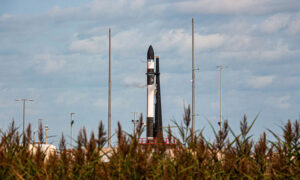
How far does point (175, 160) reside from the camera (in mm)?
6988

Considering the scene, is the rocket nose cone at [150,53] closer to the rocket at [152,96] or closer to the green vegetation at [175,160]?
the rocket at [152,96]

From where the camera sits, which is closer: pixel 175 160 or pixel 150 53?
pixel 175 160

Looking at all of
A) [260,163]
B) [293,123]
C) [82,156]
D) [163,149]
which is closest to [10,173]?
[82,156]

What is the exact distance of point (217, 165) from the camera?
729cm

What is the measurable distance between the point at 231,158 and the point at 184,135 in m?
0.78

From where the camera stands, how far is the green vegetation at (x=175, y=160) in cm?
638

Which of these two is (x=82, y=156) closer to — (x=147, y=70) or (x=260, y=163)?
(x=260, y=163)

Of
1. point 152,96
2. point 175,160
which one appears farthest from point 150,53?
point 175,160

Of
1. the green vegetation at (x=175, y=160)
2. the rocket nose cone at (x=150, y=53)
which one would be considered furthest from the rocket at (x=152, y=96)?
the green vegetation at (x=175, y=160)

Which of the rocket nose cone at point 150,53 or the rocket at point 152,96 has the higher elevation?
the rocket nose cone at point 150,53

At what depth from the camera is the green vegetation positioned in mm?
6375

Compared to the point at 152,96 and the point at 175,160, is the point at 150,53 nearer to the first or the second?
the point at 152,96

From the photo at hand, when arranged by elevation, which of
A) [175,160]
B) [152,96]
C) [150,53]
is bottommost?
[175,160]

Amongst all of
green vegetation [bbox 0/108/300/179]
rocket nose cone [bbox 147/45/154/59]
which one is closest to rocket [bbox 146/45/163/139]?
rocket nose cone [bbox 147/45/154/59]
